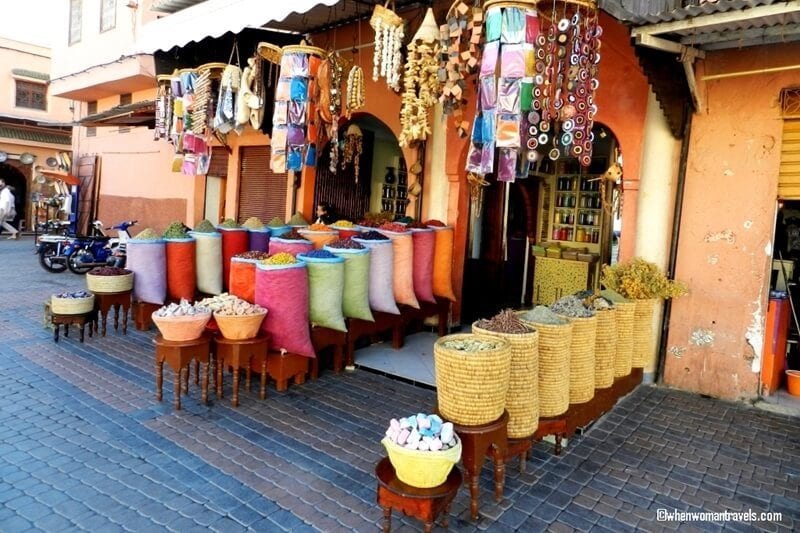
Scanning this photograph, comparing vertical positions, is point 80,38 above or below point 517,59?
above

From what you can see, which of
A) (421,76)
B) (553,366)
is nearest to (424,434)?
(553,366)

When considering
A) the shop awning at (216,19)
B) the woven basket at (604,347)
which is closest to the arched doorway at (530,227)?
the woven basket at (604,347)

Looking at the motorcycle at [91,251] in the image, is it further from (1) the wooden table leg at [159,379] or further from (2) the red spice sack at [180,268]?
(1) the wooden table leg at [159,379]

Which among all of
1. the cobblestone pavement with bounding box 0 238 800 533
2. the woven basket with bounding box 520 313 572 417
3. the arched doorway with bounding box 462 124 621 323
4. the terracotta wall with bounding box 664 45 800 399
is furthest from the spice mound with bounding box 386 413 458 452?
the arched doorway with bounding box 462 124 621 323

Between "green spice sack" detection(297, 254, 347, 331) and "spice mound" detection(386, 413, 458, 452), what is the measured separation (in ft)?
7.59

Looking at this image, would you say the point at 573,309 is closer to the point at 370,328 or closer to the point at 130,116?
the point at 370,328

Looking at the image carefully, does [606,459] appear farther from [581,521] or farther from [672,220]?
[672,220]

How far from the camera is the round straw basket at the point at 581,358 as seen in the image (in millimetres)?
3816

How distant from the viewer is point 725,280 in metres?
5.14

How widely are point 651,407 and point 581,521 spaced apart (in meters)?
2.32

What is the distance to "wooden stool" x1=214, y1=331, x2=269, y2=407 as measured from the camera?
4410 millimetres

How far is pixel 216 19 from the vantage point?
237 inches

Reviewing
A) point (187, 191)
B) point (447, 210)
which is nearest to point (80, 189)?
point (187, 191)

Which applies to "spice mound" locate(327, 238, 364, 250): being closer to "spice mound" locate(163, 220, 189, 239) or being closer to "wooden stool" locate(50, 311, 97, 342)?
"spice mound" locate(163, 220, 189, 239)
